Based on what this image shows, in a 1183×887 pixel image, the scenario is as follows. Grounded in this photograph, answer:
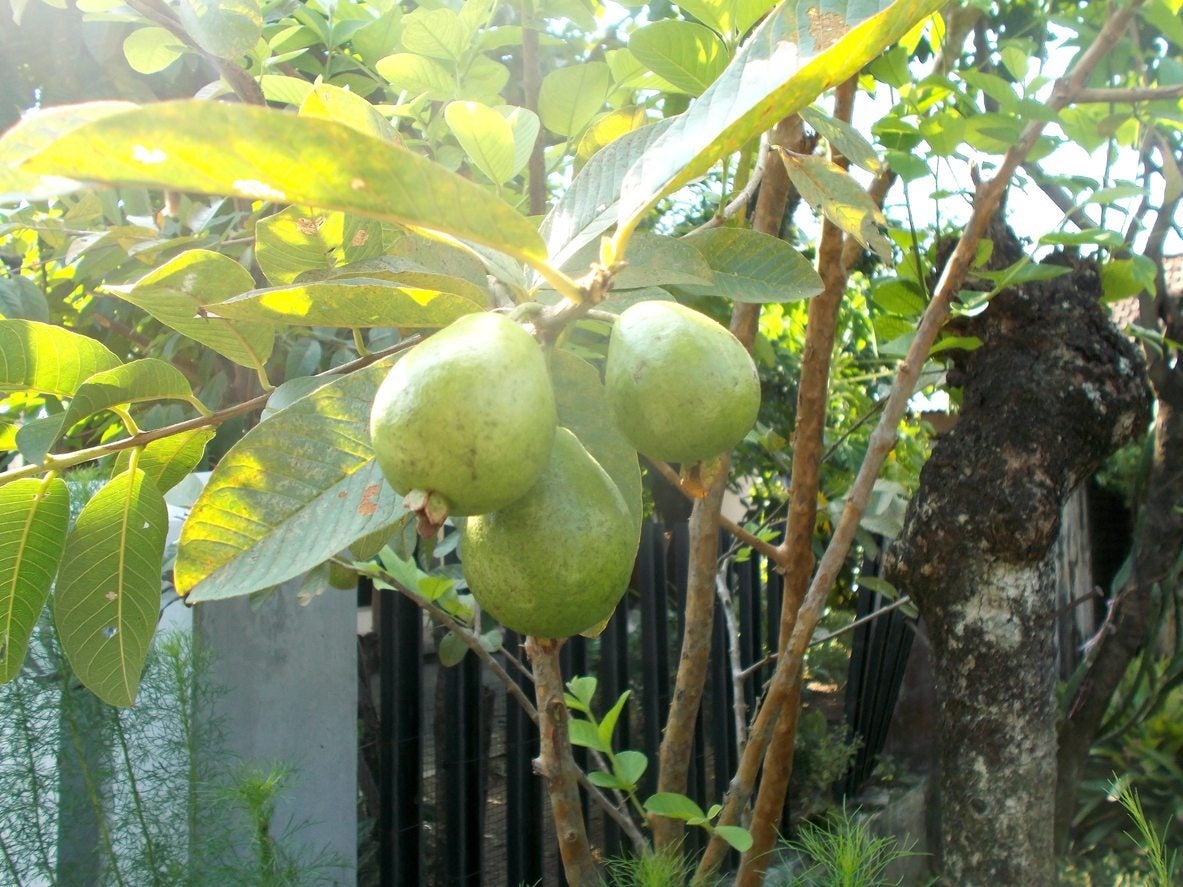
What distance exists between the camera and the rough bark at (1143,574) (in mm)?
3018

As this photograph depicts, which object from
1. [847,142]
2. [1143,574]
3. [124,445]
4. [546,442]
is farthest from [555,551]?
[1143,574]

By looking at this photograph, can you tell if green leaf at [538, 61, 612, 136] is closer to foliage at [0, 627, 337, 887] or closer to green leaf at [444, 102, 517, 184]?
green leaf at [444, 102, 517, 184]

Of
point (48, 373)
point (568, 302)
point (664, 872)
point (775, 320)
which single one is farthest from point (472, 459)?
point (775, 320)

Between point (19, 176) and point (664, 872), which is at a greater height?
point (19, 176)

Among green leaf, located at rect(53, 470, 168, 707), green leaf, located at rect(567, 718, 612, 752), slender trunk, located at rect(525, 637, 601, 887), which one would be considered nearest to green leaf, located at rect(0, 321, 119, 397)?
green leaf, located at rect(53, 470, 168, 707)

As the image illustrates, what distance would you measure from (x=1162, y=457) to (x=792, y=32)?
319 cm

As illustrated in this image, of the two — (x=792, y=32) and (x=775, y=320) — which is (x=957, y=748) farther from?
(x=775, y=320)

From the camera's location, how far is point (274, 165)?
15.3 inches

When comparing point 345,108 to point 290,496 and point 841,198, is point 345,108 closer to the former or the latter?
point 290,496

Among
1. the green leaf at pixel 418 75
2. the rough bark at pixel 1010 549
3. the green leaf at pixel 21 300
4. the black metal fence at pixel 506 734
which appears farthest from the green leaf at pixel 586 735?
the green leaf at pixel 21 300

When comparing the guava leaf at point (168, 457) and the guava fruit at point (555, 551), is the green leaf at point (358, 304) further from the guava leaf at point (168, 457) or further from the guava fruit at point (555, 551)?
the guava leaf at point (168, 457)

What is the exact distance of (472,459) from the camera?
17.8 inches

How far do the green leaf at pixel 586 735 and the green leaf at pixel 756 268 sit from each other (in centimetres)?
107

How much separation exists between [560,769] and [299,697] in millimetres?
1441
